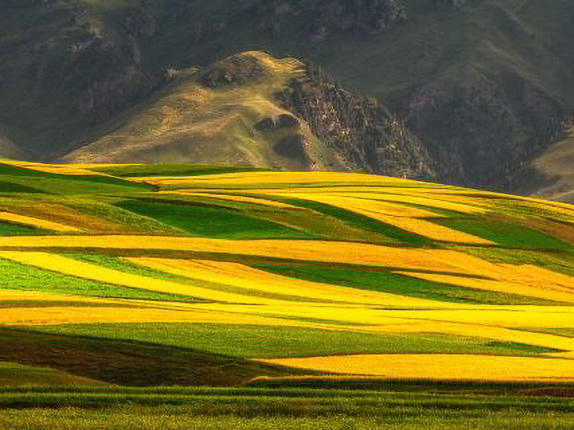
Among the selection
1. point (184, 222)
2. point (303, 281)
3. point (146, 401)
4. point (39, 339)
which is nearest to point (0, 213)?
point (184, 222)

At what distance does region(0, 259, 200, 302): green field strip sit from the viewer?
67.6 m

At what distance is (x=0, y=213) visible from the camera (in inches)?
3991

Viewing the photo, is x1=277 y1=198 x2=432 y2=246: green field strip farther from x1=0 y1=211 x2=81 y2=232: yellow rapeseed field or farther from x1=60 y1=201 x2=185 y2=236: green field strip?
x1=0 y1=211 x2=81 y2=232: yellow rapeseed field

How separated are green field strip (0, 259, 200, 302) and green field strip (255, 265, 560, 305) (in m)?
18.7

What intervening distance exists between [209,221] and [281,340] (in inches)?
2347

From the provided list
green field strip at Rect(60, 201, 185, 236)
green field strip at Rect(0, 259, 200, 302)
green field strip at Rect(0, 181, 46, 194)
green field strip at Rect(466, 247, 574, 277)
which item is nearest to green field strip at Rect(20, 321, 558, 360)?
green field strip at Rect(0, 259, 200, 302)

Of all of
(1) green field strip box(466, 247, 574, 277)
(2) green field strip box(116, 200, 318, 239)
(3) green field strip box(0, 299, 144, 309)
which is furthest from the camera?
(2) green field strip box(116, 200, 318, 239)

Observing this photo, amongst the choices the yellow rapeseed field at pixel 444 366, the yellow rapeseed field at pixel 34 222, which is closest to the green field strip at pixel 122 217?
the yellow rapeseed field at pixel 34 222

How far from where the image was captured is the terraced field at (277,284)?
49.6m

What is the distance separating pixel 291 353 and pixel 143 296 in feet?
62.0

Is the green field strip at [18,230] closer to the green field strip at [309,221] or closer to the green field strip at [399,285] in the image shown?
the green field strip at [399,285]

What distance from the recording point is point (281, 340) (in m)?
54.7

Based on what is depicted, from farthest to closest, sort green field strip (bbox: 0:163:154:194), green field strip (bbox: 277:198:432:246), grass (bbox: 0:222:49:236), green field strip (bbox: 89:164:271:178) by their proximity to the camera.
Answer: green field strip (bbox: 89:164:271:178) → green field strip (bbox: 0:163:154:194) → green field strip (bbox: 277:198:432:246) → grass (bbox: 0:222:49:236)

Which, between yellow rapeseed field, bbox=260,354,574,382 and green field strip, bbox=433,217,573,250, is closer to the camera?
yellow rapeseed field, bbox=260,354,574,382
